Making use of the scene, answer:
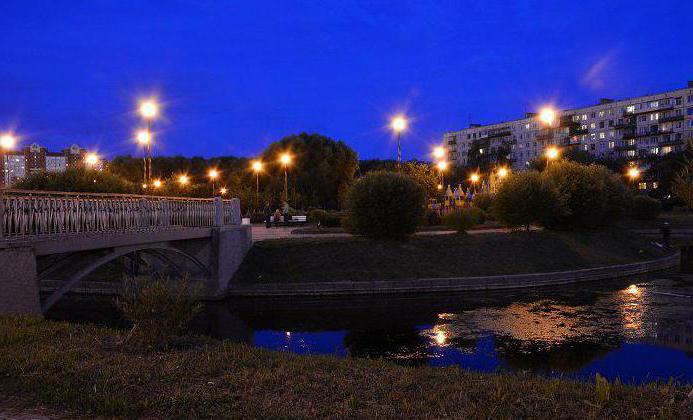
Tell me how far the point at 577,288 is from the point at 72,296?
21420 millimetres

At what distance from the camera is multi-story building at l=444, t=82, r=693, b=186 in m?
97.0

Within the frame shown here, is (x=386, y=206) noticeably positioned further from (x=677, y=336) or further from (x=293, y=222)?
(x=293, y=222)

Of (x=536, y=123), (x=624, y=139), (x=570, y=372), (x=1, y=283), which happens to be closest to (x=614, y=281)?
(x=570, y=372)

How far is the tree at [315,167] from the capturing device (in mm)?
68688

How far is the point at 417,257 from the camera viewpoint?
27641mm

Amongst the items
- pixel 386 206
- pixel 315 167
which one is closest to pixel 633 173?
pixel 315 167

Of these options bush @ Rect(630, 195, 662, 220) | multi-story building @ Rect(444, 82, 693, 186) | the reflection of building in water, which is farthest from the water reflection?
multi-story building @ Rect(444, 82, 693, 186)

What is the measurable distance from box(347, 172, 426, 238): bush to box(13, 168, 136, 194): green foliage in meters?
12.7

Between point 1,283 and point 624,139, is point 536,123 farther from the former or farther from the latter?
point 1,283

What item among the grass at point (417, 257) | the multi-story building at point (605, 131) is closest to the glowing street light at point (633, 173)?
the multi-story building at point (605, 131)

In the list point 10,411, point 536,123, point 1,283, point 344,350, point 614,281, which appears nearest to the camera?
point 10,411

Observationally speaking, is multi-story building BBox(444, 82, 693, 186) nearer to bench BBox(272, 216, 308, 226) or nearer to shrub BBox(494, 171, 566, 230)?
bench BBox(272, 216, 308, 226)

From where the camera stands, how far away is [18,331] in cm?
858

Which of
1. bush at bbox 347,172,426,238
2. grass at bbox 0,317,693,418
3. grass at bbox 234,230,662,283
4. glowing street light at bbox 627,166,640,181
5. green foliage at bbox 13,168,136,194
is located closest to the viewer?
grass at bbox 0,317,693,418
